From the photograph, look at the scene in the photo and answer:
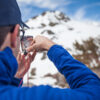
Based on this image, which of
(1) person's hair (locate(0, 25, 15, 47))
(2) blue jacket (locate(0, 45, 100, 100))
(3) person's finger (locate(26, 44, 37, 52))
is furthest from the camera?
(3) person's finger (locate(26, 44, 37, 52))

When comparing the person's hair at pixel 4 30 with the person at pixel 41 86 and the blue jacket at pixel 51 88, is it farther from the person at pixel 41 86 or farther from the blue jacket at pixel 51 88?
the blue jacket at pixel 51 88

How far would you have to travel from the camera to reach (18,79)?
1684mm

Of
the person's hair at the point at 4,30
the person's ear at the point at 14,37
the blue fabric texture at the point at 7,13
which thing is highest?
the blue fabric texture at the point at 7,13

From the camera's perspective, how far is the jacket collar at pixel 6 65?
99cm

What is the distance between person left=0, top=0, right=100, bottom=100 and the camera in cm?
93

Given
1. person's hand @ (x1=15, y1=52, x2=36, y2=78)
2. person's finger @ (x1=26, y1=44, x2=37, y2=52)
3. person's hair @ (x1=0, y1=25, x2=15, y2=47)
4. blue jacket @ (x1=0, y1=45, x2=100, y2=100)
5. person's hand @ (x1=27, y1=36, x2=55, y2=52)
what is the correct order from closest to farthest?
blue jacket @ (x1=0, y1=45, x2=100, y2=100) < person's hair @ (x1=0, y1=25, x2=15, y2=47) < person's hand @ (x1=27, y1=36, x2=55, y2=52) < person's finger @ (x1=26, y1=44, x2=37, y2=52) < person's hand @ (x1=15, y1=52, x2=36, y2=78)

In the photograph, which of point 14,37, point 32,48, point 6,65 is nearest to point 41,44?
point 32,48

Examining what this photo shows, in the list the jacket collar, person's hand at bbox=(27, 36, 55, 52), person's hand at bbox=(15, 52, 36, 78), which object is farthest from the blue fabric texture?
person's hand at bbox=(15, 52, 36, 78)

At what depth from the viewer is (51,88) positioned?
0.99 metres

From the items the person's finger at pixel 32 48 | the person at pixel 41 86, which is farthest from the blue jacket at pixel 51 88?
the person's finger at pixel 32 48

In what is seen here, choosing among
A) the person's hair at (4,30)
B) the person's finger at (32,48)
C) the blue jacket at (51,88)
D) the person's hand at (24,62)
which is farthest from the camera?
the person's hand at (24,62)

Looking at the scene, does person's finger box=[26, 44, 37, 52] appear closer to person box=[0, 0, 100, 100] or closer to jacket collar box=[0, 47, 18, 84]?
person box=[0, 0, 100, 100]

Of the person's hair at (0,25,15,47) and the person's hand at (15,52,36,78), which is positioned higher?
the person's hair at (0,25,15,47)

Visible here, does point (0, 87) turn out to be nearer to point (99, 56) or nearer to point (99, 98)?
point (99, 98)
